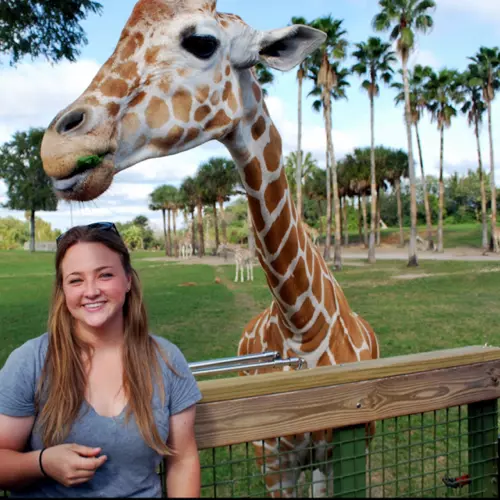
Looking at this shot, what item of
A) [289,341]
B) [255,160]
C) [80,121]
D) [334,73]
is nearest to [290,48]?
[255,160]

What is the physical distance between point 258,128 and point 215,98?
399 millimetres

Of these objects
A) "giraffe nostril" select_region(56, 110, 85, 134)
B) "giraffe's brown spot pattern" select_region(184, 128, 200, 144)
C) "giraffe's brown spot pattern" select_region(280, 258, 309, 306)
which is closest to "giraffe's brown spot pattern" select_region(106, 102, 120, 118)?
"giraffe nostril" select_region(56, 110, 85, 134)

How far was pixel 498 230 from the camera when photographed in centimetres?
3538

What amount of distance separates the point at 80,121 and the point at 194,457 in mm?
1258

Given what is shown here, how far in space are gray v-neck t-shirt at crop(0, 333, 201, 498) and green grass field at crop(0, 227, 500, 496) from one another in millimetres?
2732

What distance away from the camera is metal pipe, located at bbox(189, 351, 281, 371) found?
103 inches

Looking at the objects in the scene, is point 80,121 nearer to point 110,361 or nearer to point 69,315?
point 69,315

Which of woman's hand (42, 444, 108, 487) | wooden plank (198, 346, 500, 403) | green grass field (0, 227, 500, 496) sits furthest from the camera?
green grass field (0, 227, 500, 496)

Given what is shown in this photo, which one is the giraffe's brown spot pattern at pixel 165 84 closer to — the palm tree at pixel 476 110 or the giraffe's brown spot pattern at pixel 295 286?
the giraffe's brown spot pattern at pixel 295 286

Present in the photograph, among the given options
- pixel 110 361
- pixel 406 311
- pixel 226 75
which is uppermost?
pixel 226 75

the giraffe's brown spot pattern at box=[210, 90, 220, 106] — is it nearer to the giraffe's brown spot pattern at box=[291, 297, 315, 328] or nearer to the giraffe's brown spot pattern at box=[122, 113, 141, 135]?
the giraffe's brown spot pattern at box=[122, 113, 141, 135]

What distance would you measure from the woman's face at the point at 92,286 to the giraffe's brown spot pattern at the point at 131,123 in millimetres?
558

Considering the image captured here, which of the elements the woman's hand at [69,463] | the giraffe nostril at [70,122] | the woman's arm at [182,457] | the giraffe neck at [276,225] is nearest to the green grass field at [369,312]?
the giraffe neck at [276,225]

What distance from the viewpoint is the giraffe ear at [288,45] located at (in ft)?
8.33
